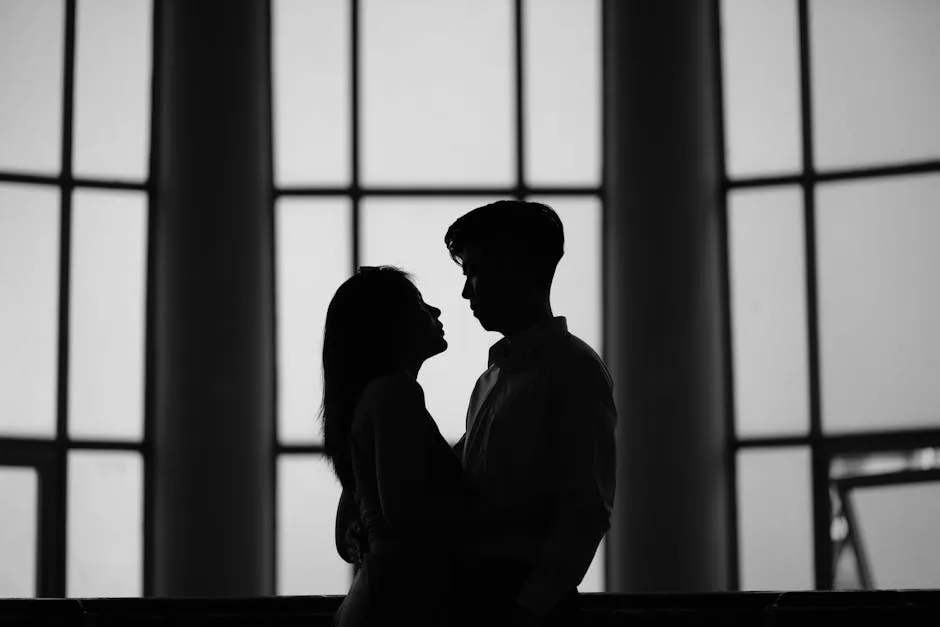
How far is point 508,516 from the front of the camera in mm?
2217

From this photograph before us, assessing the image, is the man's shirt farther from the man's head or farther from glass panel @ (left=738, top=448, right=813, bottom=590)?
glass panel @ (left=738, top=448, right=813, bottom=590)

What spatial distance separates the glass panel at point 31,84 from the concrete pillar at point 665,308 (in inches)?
113

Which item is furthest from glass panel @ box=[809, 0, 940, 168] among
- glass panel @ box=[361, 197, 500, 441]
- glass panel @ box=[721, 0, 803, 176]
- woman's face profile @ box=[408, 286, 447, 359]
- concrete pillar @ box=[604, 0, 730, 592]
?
woman's face profile @ box=[408, 286, 447, 359]

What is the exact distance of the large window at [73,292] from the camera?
20.7ft

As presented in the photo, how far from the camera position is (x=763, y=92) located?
261 inches

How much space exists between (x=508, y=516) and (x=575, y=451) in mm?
175

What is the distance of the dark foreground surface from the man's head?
0.75 metres

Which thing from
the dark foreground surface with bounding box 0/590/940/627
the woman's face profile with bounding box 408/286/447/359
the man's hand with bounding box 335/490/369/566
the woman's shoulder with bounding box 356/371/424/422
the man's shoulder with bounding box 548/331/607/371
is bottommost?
the dark foreground surface with bounding box 0/590/940/627

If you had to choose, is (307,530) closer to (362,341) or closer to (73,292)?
(73,292)

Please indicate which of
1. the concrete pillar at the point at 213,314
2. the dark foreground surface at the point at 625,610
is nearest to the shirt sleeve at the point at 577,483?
the dark foreground surface at the point at 625,610

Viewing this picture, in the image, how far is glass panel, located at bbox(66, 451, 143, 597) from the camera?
6328 millimetres

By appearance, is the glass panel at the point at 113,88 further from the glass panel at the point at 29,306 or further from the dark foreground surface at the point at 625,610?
the dark foreground surface at the point at 625,610

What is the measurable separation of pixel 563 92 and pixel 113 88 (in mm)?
2357

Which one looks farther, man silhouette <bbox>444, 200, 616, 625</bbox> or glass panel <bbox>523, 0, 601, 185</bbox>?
glass panel <bbox>523, 0, 601, 185</bbox>
